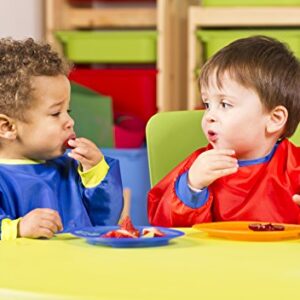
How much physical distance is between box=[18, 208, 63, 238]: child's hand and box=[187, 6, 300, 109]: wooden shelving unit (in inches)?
92.7

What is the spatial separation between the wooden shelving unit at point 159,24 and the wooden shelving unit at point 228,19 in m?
0.12

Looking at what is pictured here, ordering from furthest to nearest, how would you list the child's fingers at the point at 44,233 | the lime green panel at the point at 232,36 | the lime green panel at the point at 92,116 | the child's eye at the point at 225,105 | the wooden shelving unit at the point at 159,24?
the wooden shelving unit at the point at 159,24
the lime green panel at the point at 232,36
the lime green panel at the point at 92,116
the child's eye at the point at 225,105
the child's fingers at the point at 44,233

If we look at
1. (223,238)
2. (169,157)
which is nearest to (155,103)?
(169,157)

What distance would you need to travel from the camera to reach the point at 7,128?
1.47 meters

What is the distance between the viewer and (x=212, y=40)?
347cm

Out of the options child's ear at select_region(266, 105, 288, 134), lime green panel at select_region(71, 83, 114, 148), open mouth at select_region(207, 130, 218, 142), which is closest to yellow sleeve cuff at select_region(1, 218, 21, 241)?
open mouth at select_region(207, 130, 218, 142)

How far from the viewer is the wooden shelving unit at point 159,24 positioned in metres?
3.57

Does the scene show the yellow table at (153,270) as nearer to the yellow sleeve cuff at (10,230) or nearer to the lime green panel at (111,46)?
the yellow sleeve cuff at (10,230)

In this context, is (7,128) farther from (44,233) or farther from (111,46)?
(111,46)

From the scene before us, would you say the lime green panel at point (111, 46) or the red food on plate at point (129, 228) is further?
the lime green panel at point (111, 46)

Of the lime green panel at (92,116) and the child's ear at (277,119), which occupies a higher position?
the child's ear at (277,119)

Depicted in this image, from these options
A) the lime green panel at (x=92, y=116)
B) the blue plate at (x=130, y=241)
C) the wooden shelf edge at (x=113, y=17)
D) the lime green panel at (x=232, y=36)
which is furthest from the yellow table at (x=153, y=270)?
the wooden shelf edge at (x=113, y=17)

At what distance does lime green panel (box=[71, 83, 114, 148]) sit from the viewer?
2711 mm

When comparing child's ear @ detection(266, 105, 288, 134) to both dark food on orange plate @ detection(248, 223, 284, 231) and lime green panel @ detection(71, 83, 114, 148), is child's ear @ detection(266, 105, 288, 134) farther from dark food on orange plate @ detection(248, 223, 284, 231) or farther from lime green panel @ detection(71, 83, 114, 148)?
lime green panel @ detection(71, 83, 114, 148)
